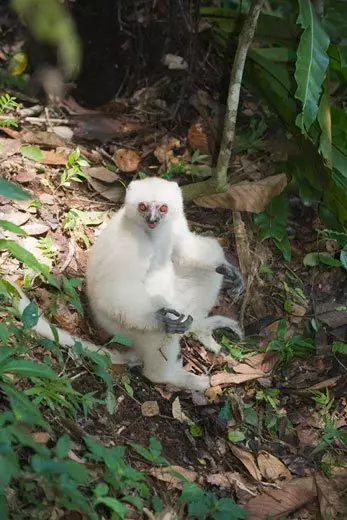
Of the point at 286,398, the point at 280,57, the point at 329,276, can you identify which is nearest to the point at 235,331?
the point at 286,398

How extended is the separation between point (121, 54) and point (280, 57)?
153 cm

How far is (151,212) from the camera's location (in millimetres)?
4730

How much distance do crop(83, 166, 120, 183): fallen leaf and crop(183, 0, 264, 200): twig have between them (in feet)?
2.05

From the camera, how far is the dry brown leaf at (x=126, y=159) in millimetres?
6352

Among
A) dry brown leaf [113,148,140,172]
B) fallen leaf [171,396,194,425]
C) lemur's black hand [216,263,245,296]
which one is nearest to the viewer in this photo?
fallen leaf [171,396,194,425]

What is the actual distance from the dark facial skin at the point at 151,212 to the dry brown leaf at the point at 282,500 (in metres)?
1.81

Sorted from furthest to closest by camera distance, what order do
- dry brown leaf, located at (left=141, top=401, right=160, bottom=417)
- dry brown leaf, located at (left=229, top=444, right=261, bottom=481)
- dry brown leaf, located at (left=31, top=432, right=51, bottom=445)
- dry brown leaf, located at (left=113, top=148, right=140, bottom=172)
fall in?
1. dry brown leaf, located at (left=113, top=148, right=140, bottom=172)
2. dry brown leaf, located at (left=141, top=401, right=160, bottom=417)
3. dry brown leaf, located at (left=229, top=444, right=261, bottom=481)
4. dry brown leaf, located at (left=31, top=432, right=51, bottom=445)

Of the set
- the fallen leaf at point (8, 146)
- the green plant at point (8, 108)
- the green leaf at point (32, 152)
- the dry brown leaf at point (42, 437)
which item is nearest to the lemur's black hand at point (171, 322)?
the dry brown leaf at point (42, 437)

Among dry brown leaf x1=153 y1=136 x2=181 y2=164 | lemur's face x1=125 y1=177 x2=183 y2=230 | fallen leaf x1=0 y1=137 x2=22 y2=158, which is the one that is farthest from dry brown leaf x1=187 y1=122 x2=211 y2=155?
lemur's face x1=125 y1=177 x2=183 y2=230

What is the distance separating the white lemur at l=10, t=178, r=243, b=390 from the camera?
4.59 m

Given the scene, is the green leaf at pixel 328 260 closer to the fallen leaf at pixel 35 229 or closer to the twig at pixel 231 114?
the twig at pixel 231 114

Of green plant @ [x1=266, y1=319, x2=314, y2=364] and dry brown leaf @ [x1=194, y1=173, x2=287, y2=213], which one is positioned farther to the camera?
dry brown leaf @ [x1=194, y1=173, x2=287, y2=213]

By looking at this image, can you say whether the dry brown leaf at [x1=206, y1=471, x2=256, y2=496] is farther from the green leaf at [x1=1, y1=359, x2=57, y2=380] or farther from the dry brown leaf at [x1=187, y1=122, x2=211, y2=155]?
the dry brown leaf at [x1=187, y1=122, x2=211, y2=155]

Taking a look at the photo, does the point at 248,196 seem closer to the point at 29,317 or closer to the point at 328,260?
the point at 328,260
